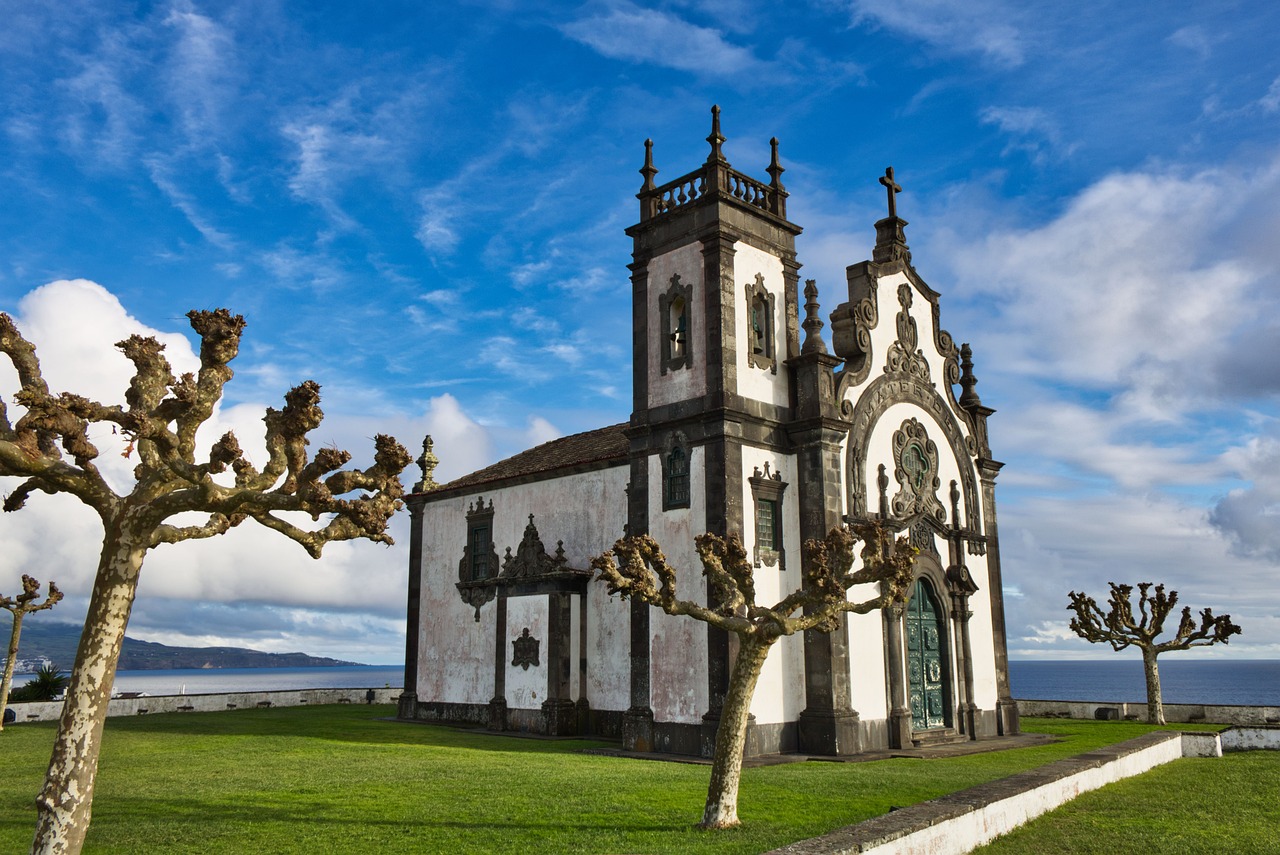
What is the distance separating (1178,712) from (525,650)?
20180 mm

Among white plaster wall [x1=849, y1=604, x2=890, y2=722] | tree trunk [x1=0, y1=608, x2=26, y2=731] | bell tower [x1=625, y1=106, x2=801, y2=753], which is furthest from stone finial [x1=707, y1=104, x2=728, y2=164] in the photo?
tree trunk [x1=0, y1=608, x2=26, y2=731]

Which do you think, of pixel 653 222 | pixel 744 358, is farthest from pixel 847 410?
pixel 653 222

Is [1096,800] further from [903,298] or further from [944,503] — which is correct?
[903,298]

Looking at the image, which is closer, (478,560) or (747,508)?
(747,508)

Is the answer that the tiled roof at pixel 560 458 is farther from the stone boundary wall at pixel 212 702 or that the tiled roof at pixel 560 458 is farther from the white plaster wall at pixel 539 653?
the stone boundary wall at pixel 212 702

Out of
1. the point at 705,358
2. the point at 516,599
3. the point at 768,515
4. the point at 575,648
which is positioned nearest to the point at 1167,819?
the point at 768,515

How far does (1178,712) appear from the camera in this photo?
3028 centimetres

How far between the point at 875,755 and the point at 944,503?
767 centimetres

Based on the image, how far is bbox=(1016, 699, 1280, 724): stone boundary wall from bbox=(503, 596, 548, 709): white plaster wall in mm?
15685

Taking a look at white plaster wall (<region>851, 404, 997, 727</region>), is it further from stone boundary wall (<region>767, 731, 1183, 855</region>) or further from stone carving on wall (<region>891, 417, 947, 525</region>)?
stone boundary wall (<region>767, 731, 1183, 855</region>)

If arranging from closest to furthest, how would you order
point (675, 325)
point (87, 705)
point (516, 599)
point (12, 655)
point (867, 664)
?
point (87, 705), point (867, 664), point (675, 325), point (12, 655), point (516, 599)

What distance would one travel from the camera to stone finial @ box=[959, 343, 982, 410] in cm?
2719

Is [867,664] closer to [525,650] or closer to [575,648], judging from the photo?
[575,648]

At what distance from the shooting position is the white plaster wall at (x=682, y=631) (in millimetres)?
19766
